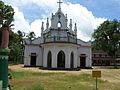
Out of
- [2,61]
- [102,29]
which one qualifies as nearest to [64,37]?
[102,29]

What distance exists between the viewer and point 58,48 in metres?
41.1

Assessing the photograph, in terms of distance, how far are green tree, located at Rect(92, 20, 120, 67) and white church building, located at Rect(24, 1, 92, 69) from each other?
7756mm

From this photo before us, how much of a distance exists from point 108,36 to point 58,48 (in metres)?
18.4

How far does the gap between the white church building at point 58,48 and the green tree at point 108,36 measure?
7756 millimetres

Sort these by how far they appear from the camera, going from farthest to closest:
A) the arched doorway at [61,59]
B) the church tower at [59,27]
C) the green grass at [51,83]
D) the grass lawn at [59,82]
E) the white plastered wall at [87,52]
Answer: the white plastered wall at [87,52] < the church tower at [59,27] < the arched doorway at [61,59] < the grass lawn at [59,82] < the green grass at [51,83]

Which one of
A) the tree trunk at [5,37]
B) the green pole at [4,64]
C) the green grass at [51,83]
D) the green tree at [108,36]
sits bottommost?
the green grass at [51,83]

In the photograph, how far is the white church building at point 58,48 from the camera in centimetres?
4122

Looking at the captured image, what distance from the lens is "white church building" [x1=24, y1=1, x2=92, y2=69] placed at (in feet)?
135

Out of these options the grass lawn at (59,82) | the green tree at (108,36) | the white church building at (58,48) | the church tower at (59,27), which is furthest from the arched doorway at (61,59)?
the green tree at (108,36)

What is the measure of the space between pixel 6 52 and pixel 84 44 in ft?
136

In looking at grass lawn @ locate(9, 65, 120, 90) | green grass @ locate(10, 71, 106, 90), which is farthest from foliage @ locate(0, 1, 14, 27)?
green grass @ locate(10, 71, 106, 90)

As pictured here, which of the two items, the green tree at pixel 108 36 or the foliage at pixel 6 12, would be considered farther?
the green tree at pixel 108 36

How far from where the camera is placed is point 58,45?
135ft

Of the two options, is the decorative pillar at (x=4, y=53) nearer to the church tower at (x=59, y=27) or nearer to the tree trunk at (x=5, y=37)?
the tree trunk at (x=5, y=37)
